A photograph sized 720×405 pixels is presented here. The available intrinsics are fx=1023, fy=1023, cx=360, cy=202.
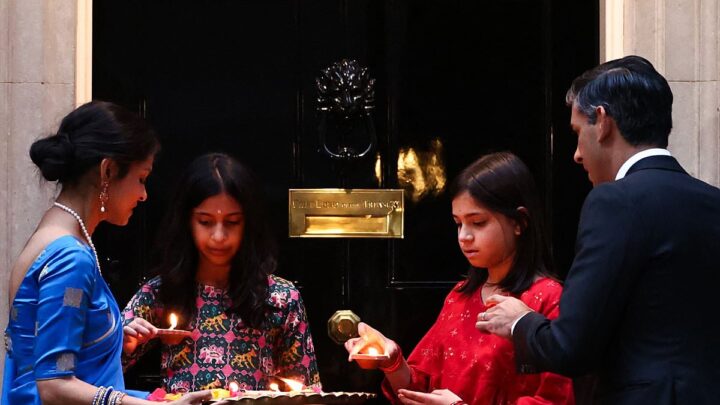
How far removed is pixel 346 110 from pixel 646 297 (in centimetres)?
211

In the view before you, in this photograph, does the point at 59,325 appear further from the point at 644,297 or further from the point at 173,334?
the point at 644,297

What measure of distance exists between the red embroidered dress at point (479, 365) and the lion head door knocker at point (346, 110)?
111 cm

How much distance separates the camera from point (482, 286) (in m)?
3.65

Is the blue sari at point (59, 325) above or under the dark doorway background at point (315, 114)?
under

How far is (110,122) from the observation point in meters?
3.04

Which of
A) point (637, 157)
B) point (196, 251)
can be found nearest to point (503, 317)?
point (637, 157)

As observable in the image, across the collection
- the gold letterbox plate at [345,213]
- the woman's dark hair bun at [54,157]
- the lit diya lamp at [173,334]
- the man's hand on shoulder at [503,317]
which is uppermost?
the woman's dark hair bun at [54,157]

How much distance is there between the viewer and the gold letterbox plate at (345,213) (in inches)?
177

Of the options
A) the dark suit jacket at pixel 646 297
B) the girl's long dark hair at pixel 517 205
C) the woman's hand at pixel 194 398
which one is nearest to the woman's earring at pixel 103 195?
the woman's hand at pixel 194 398

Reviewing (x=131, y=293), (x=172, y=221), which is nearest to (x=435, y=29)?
(x=172, y=221)

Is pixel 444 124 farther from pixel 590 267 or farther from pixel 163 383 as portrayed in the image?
pixel 590 267

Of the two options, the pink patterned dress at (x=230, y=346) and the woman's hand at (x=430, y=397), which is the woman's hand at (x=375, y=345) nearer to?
the woman's hand at (x=430, y=397)

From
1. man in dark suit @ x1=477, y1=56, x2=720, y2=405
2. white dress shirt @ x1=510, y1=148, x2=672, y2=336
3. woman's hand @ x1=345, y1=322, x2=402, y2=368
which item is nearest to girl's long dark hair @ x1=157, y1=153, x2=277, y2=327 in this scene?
woman's hand @ x1=345, y1=322, x2=402, y2=368

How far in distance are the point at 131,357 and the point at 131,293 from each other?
2.37 ft
